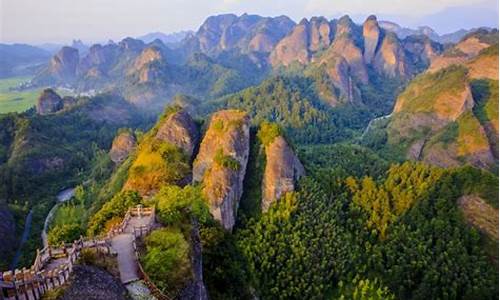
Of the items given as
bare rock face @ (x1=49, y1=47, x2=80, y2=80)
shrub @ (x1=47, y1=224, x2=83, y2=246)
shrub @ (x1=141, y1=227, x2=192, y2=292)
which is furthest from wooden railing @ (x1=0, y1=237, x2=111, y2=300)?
bare rock face @ (x1=49, y1=47, x2=80, y2=80)

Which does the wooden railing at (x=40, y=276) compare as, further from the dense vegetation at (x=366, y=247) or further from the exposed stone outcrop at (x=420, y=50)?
the exposed stone outcrop at (x=420, y=50)

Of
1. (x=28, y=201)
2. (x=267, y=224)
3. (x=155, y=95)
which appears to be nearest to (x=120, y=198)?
(x=267, y=224)

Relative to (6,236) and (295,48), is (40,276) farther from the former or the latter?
(295,48)

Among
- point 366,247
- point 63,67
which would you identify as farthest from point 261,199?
point 63,67

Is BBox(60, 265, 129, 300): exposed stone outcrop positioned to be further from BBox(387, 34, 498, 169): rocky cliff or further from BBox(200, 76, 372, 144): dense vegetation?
BBox(200, 76, 372, 144): dense vegetation

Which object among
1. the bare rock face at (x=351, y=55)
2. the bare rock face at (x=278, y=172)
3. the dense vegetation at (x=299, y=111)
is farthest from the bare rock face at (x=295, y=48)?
Result: the bare rock face at (x=278, y=172)
